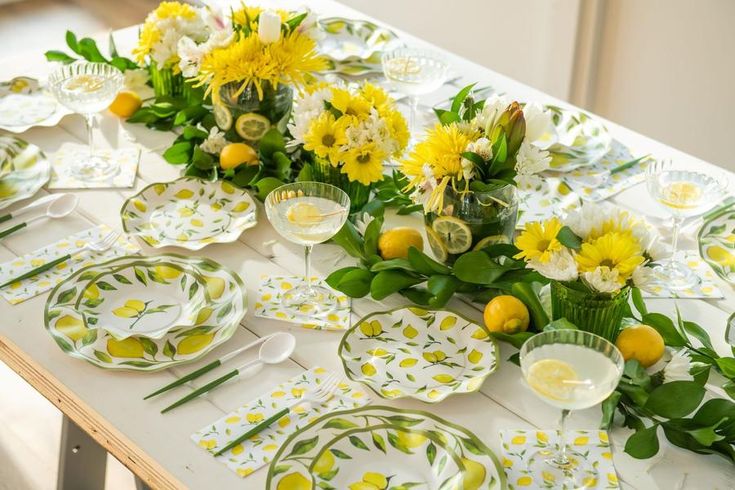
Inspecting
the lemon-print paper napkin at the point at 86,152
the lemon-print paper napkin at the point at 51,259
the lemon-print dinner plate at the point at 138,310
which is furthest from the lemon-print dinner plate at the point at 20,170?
the lemon-print dinner plate at the point at 138,310

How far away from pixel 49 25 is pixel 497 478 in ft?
12.9

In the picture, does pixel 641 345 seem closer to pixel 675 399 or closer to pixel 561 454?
pixel 675 399

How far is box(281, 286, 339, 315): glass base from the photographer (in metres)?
1.59

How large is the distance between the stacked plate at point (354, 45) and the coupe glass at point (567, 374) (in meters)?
1.22

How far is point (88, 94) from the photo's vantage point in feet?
6.24

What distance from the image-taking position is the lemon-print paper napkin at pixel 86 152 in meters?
1.93

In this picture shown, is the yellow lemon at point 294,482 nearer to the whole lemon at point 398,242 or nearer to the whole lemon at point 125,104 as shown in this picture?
the whole lemon at point 398,242

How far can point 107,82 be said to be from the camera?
1.95 meters

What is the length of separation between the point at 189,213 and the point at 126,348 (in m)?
0.41

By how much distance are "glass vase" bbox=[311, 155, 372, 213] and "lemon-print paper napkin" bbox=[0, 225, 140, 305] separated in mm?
350

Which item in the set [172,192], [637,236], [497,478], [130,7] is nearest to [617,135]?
[637,236]

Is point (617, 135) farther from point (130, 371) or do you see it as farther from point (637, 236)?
point (130, 371)

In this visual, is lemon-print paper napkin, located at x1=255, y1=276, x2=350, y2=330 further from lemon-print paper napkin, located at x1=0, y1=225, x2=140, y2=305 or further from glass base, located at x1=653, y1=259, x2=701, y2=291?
glass base, located at x1=653, y1=259, x2=701, y2=291

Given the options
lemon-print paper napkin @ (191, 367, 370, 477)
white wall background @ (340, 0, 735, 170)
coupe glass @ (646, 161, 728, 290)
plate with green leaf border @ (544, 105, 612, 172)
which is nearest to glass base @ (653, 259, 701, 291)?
coupe glass @ (646, 161, 728, 290)
